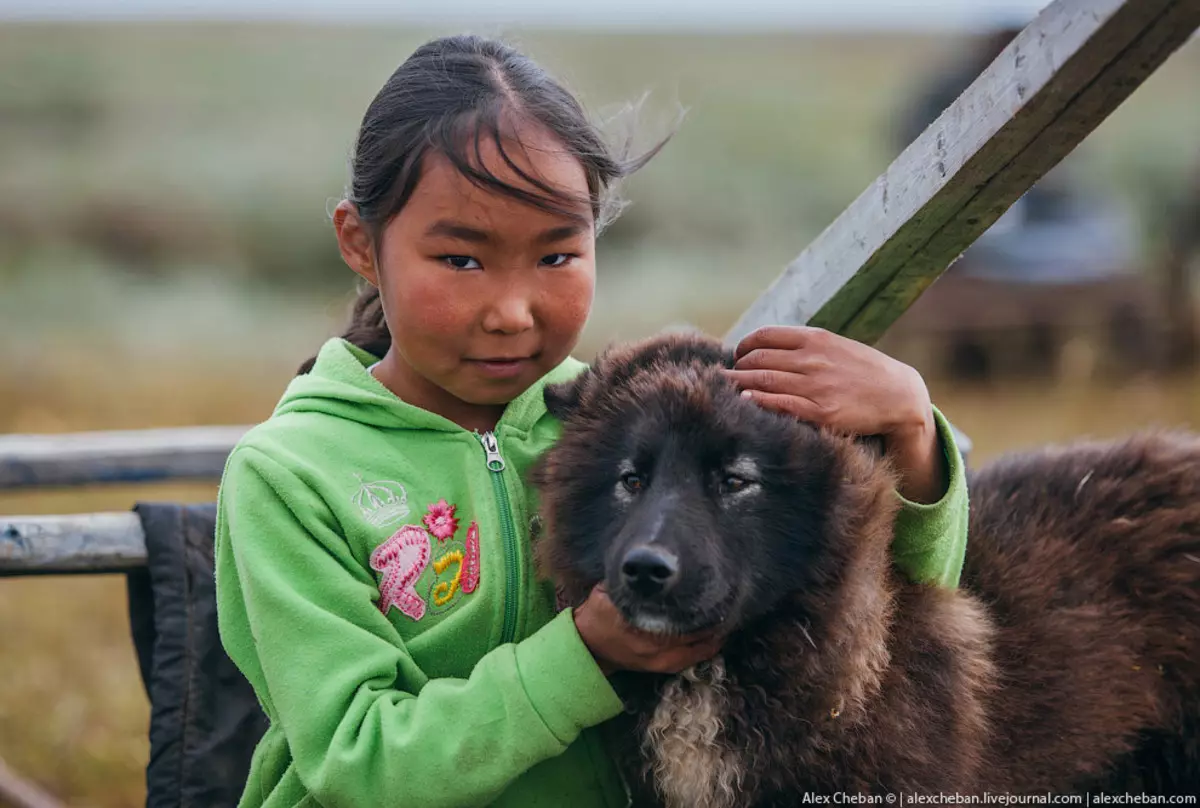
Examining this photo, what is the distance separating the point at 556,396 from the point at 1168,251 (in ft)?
33.7

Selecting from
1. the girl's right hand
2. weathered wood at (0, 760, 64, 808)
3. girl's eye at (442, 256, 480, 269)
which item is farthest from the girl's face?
weathered wood at (0, 760, 64, 808)

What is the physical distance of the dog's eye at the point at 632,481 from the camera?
2490mm

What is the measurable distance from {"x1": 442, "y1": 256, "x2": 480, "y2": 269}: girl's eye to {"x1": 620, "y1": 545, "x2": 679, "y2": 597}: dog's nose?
68cm

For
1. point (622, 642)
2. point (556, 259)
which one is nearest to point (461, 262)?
point (556, 259)

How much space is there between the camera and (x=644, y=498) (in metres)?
2.42

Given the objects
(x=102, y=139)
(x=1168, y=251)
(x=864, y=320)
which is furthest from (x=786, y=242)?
(x=864, y=320)

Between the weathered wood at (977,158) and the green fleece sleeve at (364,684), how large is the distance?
1.05 m

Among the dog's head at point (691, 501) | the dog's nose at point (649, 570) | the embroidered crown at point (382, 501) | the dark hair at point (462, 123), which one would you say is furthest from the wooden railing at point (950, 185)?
the embroidered crown at point (382, 501)

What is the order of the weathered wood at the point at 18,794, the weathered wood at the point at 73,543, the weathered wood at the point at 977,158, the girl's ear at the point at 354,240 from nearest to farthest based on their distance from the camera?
1. the weathered wood at the point at 977,158
2. the girl's ear at the point at 354,240
3. the weathered wood at the point at 73,543
4. the weathered wood at the point at 18,794

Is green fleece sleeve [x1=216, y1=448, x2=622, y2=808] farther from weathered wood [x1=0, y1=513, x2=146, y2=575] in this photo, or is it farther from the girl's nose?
weathered wood [x1=0, y1=513, x2=146, y2=575]

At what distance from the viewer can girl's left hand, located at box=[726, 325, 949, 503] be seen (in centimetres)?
245

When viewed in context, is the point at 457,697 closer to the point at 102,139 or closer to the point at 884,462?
the point at 884,462

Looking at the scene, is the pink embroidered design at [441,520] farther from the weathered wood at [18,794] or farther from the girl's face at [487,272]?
the weathered wood at [18,794]

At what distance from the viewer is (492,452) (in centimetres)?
268
